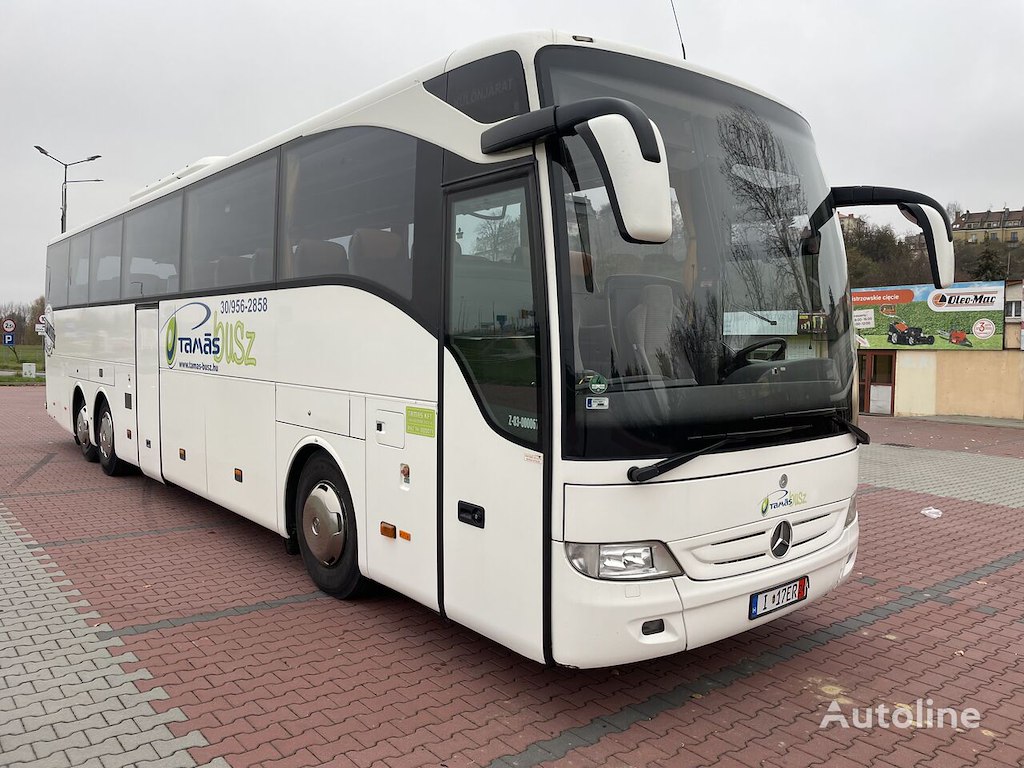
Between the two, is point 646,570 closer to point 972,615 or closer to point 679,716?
point 679,716

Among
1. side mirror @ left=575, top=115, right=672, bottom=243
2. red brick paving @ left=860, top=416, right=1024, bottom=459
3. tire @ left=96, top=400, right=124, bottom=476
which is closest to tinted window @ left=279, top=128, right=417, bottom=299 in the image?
side mirror @ left=575, top=115, right=672, bottom=243

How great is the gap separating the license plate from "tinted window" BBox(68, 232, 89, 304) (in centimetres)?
1027

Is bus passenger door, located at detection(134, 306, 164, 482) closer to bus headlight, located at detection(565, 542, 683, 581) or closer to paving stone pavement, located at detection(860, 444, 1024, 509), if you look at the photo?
bus headlight, located at detection(565, 542, 683, 581)

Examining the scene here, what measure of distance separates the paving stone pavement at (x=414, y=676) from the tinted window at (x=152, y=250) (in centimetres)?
277

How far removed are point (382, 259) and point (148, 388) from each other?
16.8 ft

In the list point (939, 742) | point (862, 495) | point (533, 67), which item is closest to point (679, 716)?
point (939, 742)

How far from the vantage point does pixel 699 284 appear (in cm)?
398

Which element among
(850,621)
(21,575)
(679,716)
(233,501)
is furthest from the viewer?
(233,501)

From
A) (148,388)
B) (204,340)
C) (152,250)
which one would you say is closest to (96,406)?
(148,388)

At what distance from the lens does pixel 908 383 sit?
22.8 meters

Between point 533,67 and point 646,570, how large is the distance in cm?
245

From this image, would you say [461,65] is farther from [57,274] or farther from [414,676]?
[57,274]

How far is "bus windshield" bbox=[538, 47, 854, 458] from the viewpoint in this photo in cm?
371

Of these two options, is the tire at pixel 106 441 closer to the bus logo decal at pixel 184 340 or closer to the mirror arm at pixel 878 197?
the bus logo decal at pixel 184 340
